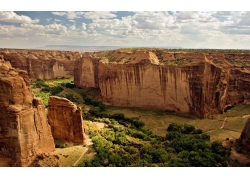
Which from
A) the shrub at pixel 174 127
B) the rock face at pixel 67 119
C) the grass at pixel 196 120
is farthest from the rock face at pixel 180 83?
the rock face at pixel 67 119

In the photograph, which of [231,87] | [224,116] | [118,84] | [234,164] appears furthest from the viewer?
[118,84]

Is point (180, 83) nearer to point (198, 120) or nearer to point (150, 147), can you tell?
point (198, 120)

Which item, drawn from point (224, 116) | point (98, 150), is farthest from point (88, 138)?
point (224, 116)

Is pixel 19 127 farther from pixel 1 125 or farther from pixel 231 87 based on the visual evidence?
pixel 231 87

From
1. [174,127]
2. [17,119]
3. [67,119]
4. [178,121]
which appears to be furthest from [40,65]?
[17,119]

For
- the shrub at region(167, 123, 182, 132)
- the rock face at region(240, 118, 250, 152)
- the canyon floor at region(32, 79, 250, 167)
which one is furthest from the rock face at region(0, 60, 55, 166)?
the shrub at region(167, 123, 182, 132)

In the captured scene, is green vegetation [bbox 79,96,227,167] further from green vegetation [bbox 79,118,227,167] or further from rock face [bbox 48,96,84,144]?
rock face [bbox 48,96,84,144]

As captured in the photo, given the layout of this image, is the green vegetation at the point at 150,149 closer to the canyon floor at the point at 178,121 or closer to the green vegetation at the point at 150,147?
the green vegetation at the point at 150,147
